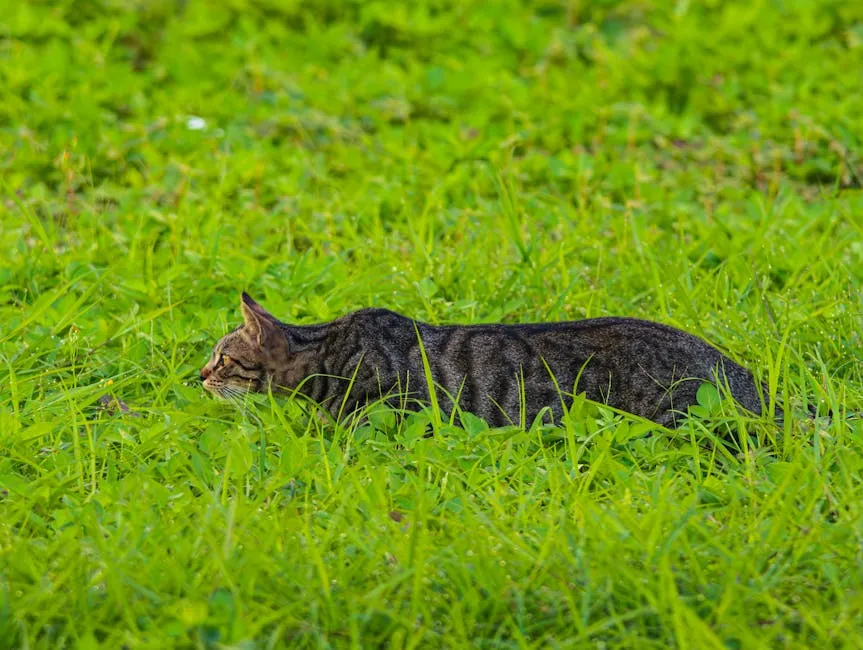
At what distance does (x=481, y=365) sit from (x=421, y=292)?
0.93 m

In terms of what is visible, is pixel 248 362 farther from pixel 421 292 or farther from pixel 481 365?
pixel 421 292

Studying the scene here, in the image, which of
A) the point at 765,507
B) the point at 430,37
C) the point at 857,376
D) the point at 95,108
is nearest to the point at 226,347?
the point at 765,507

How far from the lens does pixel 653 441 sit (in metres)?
4.27

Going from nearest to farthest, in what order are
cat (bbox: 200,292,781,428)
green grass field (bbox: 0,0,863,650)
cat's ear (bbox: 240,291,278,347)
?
green grass field (bbox: 0,0,863,650) → cat (bbox: 200,292,781,428) → cat's ear (bbox: 240,291,278,347)

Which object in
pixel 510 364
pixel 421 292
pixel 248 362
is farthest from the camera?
pixel 421 292

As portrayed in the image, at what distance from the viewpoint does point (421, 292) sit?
5.47 meters

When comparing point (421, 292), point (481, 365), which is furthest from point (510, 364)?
point (421, 292)

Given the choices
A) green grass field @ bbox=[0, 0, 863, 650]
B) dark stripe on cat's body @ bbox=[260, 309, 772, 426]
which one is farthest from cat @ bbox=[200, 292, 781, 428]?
green grass field @ bbox=[0, 0, 863, 650]

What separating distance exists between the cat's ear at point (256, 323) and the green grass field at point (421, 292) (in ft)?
0.92

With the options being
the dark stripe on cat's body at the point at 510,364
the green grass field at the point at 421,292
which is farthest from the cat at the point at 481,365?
the green grass field at the point at 421,292

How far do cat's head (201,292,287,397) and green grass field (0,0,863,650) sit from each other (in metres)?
0.09

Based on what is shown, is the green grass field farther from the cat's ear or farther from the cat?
the cat's ear

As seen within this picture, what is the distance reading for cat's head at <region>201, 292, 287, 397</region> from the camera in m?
4.71

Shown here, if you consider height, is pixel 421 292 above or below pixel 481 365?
below
